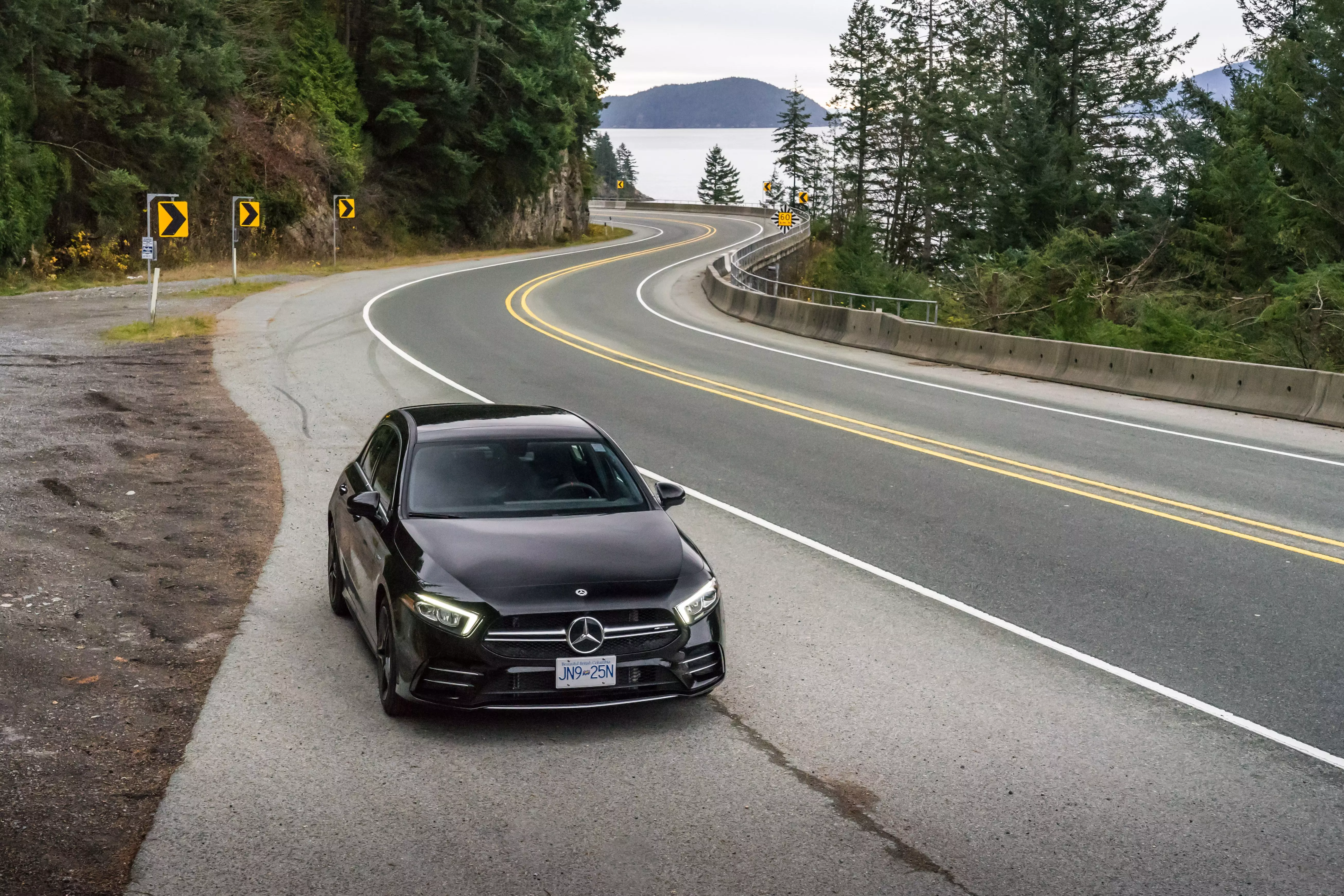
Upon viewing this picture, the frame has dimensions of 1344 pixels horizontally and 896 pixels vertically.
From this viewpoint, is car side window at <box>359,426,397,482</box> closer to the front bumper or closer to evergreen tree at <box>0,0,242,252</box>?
the front bumper

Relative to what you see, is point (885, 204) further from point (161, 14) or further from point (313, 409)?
point (313, 409)

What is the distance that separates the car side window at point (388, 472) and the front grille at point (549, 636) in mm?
Answer: 1536

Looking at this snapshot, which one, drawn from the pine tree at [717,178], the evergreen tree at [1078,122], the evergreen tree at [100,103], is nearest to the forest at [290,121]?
the evergreen tree at [100,103]

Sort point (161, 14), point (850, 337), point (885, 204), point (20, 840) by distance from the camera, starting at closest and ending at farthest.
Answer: point (20, 840)
point (850, 337)
point (161, 14)
point (885, 204)

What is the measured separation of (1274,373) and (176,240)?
34.3 meters

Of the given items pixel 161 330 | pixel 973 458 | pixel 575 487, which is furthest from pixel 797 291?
pixel 575 487

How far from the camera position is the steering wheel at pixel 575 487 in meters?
7.63

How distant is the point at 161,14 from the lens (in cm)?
3909

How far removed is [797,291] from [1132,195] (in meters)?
14.3

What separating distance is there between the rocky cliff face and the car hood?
197 feet

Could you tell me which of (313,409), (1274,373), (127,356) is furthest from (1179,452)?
(127,356)

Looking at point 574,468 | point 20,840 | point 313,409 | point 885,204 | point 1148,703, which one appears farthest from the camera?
point 885,204

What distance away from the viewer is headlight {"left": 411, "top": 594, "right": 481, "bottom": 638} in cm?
628

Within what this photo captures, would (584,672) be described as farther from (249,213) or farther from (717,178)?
(717,178)
